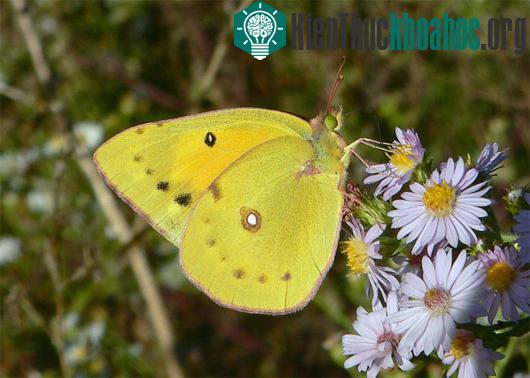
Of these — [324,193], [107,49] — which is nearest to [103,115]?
[107,49]

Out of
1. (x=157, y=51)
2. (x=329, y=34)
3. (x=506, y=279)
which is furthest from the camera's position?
(x=157, y=51)

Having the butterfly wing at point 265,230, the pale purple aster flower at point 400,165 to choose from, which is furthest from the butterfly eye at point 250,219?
the pale purple aster flower at point 400,165

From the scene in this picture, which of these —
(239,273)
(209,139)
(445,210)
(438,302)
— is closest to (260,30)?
(209,139)

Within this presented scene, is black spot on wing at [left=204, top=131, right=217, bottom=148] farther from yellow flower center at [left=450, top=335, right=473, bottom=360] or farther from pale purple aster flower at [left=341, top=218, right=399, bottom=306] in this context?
yellow flower center at [left=450, top=335, right=473, bottom=360]

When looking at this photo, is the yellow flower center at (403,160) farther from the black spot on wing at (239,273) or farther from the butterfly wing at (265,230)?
the black spot on wing at (239,273)

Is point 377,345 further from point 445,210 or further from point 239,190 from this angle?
point 239,190

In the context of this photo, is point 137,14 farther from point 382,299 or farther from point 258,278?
point 382,299
